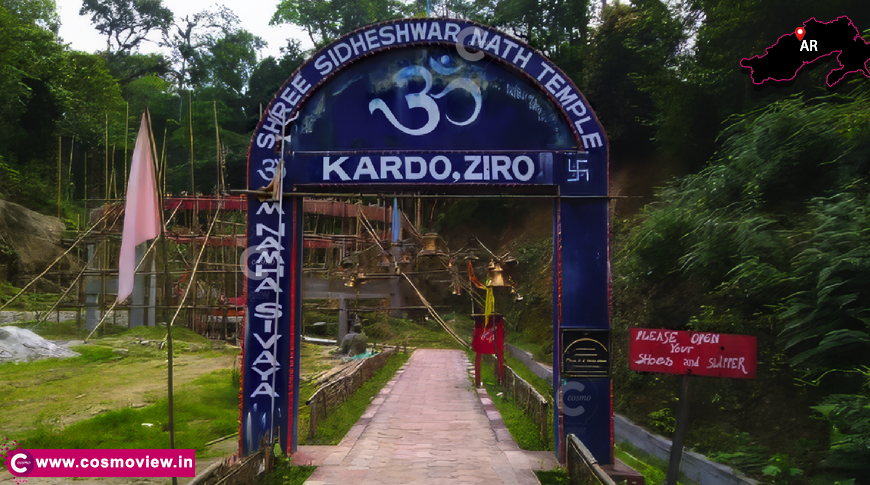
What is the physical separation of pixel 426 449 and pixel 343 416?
3.22 metres

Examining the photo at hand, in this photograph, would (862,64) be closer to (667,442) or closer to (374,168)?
(667,442)

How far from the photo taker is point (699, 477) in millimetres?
8305

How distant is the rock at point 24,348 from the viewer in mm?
18984

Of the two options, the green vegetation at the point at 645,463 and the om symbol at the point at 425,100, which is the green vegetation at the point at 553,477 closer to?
the green vegetation at the point at 645,463

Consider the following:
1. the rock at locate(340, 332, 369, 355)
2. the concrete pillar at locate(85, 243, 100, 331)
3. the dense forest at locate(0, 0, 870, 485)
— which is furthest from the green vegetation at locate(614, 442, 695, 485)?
the concrete pillar at locate(85, 243, 100, 331)

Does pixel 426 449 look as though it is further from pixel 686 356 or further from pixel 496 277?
pixel 496 277

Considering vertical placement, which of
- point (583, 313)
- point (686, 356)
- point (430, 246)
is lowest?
point (686, 356)

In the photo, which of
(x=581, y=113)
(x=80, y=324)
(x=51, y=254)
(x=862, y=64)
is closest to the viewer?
(x=581, y=113)

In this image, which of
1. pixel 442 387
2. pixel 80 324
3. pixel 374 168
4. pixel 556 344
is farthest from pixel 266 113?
pixel 80 324

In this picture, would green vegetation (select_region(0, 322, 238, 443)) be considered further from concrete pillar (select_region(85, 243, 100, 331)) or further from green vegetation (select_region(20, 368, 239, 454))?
concrete pillar (select_region(85, 243, 100, 331))

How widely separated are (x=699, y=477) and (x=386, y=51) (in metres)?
7.18

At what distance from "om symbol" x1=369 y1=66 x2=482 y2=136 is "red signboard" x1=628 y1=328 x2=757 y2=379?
3702mm

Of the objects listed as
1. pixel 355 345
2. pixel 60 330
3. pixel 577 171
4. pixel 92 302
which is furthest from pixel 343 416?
pixel 92 302

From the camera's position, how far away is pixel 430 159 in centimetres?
820
